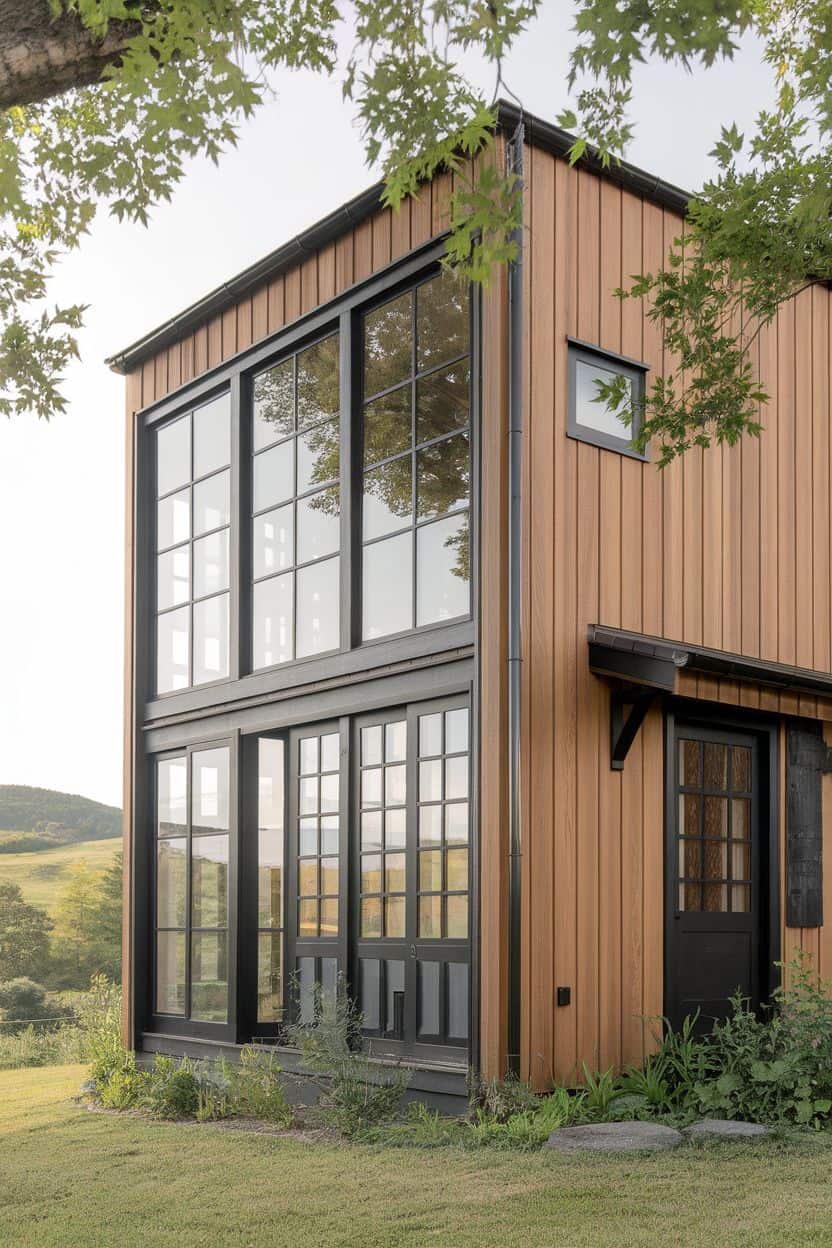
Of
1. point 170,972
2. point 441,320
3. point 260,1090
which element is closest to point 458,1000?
point 260,1090

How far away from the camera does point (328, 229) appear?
919cm

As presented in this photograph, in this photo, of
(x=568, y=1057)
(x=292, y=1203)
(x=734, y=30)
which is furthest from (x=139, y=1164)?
(x=734, y=30)

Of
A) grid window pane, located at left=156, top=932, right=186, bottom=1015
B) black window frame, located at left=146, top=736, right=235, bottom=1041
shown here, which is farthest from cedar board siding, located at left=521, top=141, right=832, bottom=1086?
grid window pane, located at left=156, top=932, right=186, bottom=1015

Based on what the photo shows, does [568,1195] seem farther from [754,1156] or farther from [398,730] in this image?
[398,730]

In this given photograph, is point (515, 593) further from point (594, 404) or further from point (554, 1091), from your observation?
point (554, 1091)

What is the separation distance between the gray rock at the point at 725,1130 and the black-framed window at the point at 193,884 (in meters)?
4.12

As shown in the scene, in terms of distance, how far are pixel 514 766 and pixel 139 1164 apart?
2.84 m

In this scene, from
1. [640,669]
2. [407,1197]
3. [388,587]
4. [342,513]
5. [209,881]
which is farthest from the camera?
[209,881]

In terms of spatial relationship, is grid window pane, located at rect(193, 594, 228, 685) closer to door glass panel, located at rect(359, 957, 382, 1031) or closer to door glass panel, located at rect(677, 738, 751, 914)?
door glass panel, located at rect(359, 957, 382, 1031)

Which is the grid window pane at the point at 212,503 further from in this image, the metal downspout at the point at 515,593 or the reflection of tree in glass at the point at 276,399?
the metal downspout at the point at 515,593

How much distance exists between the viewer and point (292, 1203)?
584 cm

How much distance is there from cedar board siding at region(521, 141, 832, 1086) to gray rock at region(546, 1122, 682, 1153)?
0.61 m

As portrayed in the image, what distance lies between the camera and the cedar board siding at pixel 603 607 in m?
7.56

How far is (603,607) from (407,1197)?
3617mm
